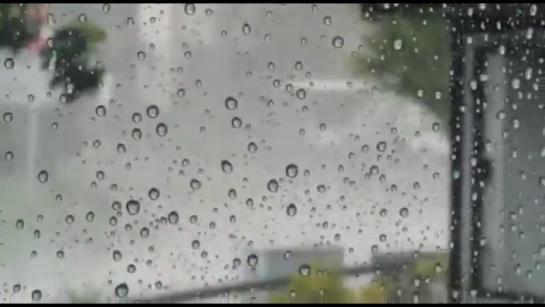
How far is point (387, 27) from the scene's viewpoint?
983 mm

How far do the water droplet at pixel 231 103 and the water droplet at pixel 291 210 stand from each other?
135 mm

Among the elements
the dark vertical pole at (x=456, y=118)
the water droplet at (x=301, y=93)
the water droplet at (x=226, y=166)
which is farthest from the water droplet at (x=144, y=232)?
the dark vertical pole at (x=456, y=118)

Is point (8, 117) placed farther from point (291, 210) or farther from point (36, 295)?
point (291, 210)

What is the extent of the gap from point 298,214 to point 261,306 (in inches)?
4.6

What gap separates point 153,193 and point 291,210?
0.16 m

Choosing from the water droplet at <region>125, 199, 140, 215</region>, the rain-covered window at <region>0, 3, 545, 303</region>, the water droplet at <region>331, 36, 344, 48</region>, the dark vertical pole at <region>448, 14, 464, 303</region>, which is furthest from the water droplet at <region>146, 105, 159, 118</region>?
the dark vertical pole at <region>448, 14, 464, 303</region>

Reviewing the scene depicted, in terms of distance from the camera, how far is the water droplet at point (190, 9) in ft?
3.20

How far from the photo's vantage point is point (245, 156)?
38.6 inches

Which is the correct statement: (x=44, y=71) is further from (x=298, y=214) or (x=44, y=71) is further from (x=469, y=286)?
(x=469, y=286)

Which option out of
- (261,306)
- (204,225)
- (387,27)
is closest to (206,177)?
(204,225)

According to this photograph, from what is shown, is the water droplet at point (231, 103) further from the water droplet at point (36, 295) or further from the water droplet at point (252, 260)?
the water droplet at point (36, 295)

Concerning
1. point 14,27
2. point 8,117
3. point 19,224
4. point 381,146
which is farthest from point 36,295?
point 381,146

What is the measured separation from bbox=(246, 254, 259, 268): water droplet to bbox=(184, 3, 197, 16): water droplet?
30 cm

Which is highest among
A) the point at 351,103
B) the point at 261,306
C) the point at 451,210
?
the point at 351,103
